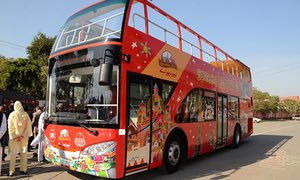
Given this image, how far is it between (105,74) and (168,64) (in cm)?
254

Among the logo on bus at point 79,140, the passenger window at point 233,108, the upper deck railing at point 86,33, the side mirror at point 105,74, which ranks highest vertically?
the upper deck railing at point 86,33

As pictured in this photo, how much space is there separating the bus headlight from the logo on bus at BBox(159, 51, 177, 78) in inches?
94.2

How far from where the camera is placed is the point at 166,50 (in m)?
6.90

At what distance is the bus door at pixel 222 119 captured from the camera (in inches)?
394

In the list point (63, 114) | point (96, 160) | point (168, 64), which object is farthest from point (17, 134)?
point (168, 64)

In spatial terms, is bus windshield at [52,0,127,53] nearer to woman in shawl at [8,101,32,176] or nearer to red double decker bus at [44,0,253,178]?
red double decker bus at [44,0,253,178]

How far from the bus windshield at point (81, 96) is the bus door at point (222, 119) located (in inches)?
235

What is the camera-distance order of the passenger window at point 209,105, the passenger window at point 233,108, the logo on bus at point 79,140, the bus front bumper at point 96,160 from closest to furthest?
the bus front bumper at point 96,160, the logo on bus at point 79,140, the passenger window at point 209,105, the passenger window at point 233,108

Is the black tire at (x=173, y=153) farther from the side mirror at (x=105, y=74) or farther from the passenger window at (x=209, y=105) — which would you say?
the side mirror at (x=105, y=74)

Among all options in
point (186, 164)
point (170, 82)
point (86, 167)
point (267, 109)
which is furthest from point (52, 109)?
point (267, 109)

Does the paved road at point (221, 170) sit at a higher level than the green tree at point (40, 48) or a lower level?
lower

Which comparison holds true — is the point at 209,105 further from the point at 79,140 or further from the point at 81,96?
the point at 79,140

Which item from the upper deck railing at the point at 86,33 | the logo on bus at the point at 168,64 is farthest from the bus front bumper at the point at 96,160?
the logo on bus at the point at 168,64

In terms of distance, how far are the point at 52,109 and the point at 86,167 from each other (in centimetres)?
171
